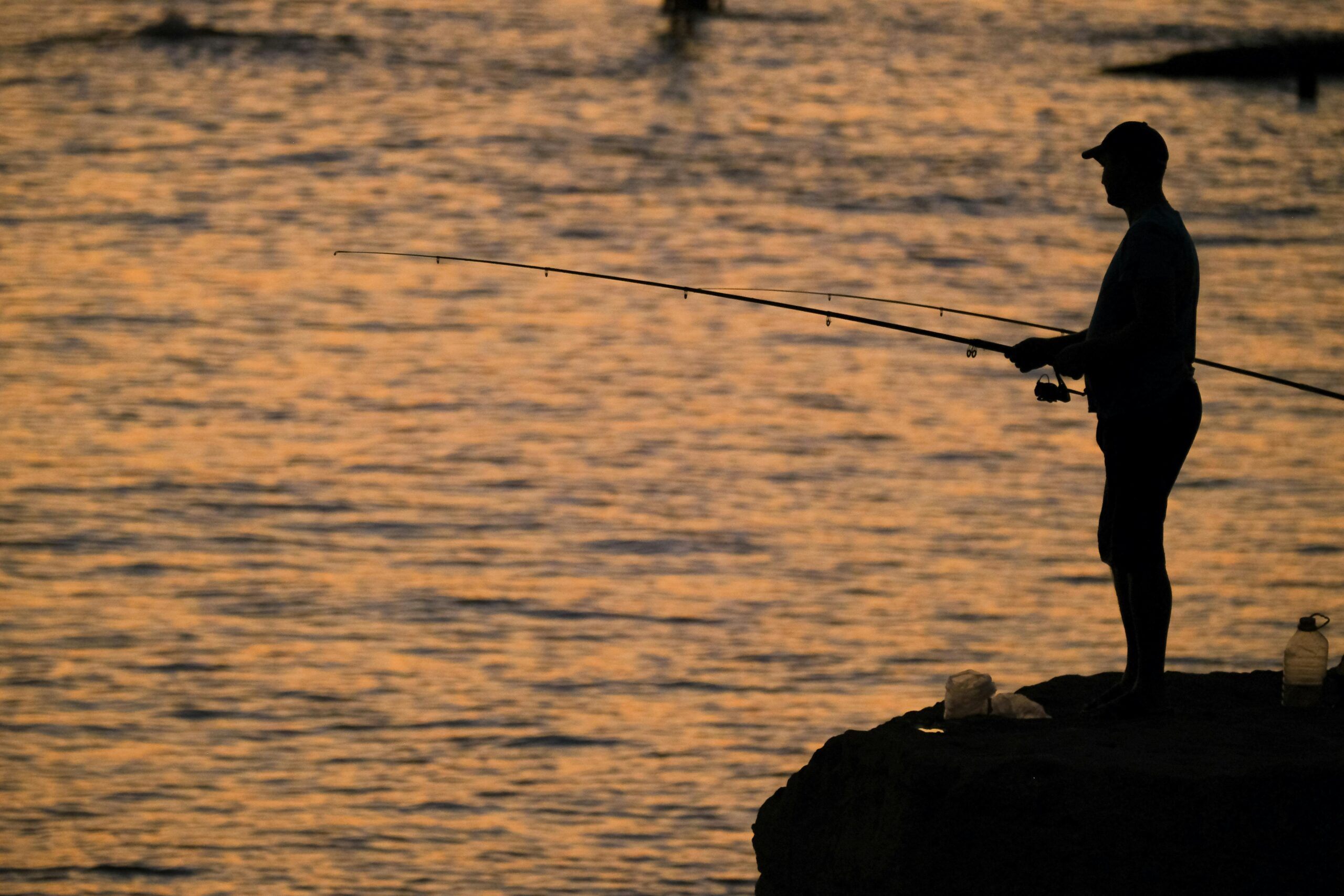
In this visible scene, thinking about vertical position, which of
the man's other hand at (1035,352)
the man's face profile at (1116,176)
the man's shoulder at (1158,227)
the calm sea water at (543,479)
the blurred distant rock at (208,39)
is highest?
the blurred distant rock at (208,39)

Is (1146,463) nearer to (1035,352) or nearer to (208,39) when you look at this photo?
(1035,352)

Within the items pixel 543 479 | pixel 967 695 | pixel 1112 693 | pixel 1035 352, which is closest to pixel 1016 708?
pixel 967 695

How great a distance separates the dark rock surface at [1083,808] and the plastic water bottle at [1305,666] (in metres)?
0.18

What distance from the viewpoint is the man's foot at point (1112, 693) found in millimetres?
5883

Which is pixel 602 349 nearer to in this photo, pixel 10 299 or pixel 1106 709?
pixel 10 299

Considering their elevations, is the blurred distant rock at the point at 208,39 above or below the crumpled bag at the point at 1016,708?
above

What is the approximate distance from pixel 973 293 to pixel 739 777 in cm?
1070

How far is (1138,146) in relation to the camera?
17.8 ft

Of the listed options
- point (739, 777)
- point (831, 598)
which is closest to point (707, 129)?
point (831, 598)

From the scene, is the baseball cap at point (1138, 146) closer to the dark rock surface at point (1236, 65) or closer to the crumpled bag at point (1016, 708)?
the crumpled bag at point (1016, 708)

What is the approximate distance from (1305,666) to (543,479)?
8.23 metres

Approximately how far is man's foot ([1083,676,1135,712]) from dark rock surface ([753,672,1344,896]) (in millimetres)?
73

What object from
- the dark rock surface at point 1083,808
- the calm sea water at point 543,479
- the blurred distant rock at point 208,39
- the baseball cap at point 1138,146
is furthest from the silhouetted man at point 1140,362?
the blurred distant rock at point 208,39

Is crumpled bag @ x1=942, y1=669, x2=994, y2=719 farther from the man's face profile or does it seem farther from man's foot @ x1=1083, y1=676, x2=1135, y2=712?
the man's face profile
